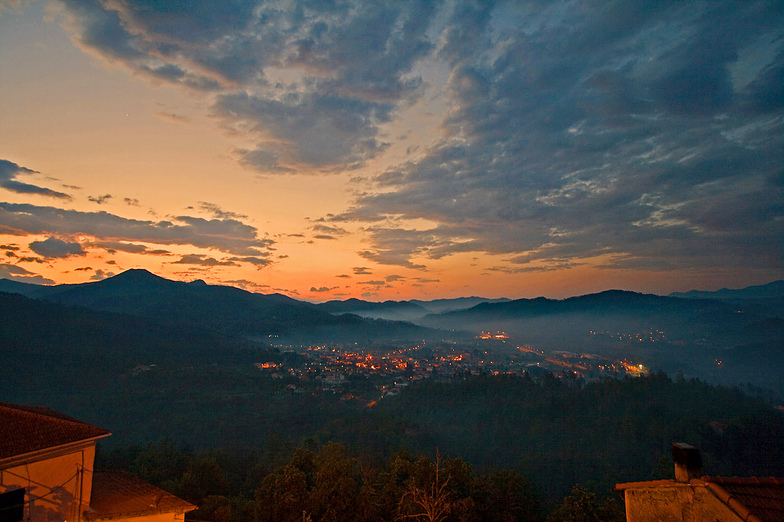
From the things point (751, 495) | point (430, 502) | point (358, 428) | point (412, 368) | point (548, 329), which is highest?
point (751, 495)

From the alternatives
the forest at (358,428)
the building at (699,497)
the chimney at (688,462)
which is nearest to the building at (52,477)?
the forest at (358,428)

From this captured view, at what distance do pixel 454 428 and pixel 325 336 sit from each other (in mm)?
121855

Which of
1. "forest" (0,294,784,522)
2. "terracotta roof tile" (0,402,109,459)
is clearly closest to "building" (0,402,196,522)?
"terracotta roof tile" (0,402,109,459)

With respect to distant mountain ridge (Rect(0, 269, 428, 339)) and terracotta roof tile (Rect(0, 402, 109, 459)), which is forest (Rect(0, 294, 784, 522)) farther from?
distant mountain ridge (Rect(0, 269, 428, 339))

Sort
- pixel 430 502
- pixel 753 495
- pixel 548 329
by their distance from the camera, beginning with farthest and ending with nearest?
pixel 548 329
pixel 430 502
pixel 753 495

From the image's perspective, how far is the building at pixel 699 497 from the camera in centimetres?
412

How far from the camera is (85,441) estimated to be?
775 centimetres

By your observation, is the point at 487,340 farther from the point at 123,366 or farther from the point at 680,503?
the point at 680,503

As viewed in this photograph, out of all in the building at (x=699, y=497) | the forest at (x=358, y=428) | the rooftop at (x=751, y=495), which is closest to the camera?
the rooftop at (x=751, y=495)

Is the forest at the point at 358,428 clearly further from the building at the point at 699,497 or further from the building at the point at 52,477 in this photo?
the building at the point at 699,497

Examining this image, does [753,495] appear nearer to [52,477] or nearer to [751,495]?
[751,495]

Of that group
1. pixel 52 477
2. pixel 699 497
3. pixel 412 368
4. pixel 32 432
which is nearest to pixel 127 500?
pixel 52 477

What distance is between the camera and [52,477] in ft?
23.8

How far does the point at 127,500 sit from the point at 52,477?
237 cm
